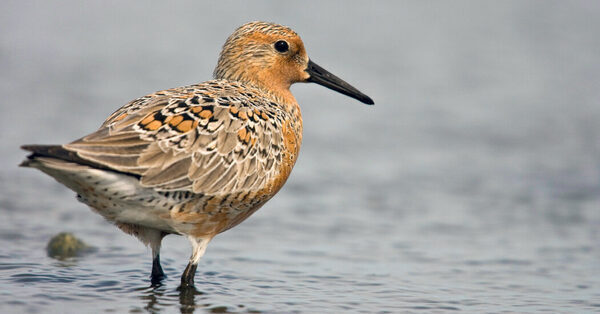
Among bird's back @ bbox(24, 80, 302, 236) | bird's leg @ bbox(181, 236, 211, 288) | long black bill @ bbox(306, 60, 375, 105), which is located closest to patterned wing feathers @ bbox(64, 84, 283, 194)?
bird's back @ bbox(24, 80, 302, 236)

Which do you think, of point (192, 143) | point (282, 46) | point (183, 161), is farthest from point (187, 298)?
point (282, 46)

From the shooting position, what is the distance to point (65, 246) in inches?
308

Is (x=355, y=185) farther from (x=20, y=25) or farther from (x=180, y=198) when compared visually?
(x=20, y=25)

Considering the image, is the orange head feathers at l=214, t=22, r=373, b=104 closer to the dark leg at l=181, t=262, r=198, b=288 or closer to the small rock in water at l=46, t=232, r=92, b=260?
the dark leg at l=181, t=262, r=198, b=288

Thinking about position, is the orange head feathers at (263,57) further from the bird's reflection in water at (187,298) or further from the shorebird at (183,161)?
the bird's reflection in water at (187,298)

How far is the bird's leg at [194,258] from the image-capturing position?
6887 millimetres

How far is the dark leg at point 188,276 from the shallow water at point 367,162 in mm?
117

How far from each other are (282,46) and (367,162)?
166 inches

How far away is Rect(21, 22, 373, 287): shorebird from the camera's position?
5.95 meters

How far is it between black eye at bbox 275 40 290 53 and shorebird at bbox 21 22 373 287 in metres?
0.57

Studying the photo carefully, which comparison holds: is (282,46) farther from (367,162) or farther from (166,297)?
(367,162)

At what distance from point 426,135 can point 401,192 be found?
2435 millimetres

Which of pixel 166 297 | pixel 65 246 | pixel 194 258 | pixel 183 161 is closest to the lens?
pixel 183 161

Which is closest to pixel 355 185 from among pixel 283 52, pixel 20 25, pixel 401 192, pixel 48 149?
pixel 401 192
